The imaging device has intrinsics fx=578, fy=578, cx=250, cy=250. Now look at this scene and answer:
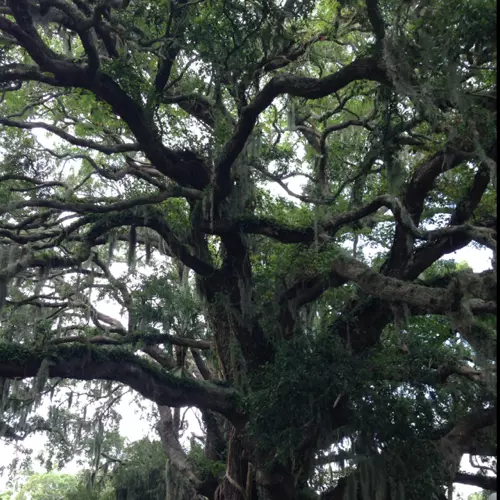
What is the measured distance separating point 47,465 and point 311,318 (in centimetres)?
780

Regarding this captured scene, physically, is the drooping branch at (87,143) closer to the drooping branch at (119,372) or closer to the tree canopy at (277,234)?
the tree canopy at (277,234)

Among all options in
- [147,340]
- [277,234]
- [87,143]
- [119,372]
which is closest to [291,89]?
[277,234]

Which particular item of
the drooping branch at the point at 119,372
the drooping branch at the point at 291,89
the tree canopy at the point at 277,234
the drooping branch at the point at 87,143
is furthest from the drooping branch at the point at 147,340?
the drooping branch at the point at 87,143

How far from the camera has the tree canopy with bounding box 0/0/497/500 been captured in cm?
662

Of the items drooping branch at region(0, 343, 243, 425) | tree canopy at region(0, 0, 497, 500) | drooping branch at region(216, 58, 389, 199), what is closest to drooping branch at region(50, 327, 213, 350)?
tree canopy at region(0, 0, 497, 500)

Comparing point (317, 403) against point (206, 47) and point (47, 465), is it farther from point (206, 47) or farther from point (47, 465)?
point (47, 465)

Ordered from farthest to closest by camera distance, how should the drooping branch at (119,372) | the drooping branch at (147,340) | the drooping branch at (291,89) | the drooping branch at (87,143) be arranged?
the drooping branch at (147,340) → the drooping branch at (87,143) → the drooping branch at (119,372) → the drooping branch at (291,89)

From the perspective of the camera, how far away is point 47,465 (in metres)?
13.3

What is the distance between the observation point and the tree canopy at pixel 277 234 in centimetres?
662

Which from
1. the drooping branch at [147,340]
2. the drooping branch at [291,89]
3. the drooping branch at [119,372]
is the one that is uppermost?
the drooping branch at [291,89]

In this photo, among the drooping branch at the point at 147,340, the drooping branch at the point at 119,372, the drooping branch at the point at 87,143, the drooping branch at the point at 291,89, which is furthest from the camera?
the drooping branch at the point at 147,340

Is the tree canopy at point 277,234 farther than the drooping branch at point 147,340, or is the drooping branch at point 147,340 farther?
the drooping branch at point 147,340

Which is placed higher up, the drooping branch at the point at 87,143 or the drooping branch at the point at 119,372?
the drooping branch at the point at 87,143

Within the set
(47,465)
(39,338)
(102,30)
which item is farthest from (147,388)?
(47,465)
